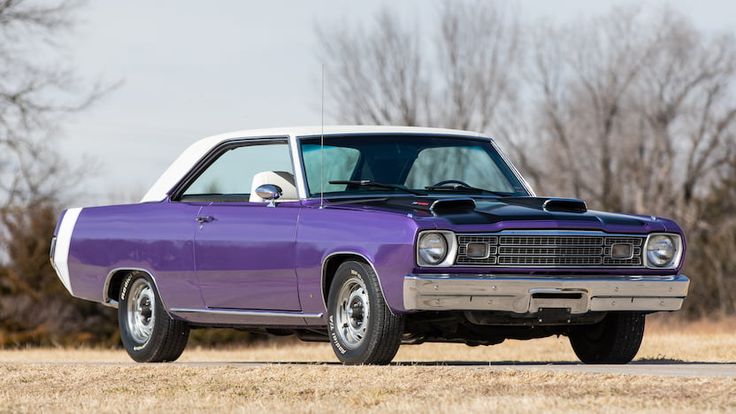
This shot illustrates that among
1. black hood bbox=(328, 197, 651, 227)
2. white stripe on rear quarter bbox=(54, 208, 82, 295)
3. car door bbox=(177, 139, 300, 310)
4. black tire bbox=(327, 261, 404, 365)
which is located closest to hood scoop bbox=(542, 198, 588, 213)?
black hood bbox=(328, 197, 651, 227)

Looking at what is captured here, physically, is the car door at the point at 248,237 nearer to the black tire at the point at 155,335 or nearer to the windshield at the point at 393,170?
the windshield at the point at 393,170

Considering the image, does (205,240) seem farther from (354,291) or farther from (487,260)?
(487,260)

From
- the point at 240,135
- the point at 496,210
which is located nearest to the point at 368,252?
the point at 496,210

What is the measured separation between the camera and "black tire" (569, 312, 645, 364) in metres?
10.5

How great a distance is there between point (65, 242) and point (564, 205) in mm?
4716

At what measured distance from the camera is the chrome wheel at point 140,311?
12.0 m

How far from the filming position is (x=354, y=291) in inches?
388

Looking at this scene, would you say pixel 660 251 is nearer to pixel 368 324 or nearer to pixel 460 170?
pixel 460 170

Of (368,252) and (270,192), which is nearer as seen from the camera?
(368,252)

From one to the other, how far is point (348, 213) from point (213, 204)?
168 cm

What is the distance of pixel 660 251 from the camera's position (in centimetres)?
1013

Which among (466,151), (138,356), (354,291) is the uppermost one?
(466,151)

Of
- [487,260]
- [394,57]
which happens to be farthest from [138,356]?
[394,57]

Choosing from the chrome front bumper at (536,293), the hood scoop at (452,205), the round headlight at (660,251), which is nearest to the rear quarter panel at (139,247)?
the hood scoop at (452,205)
